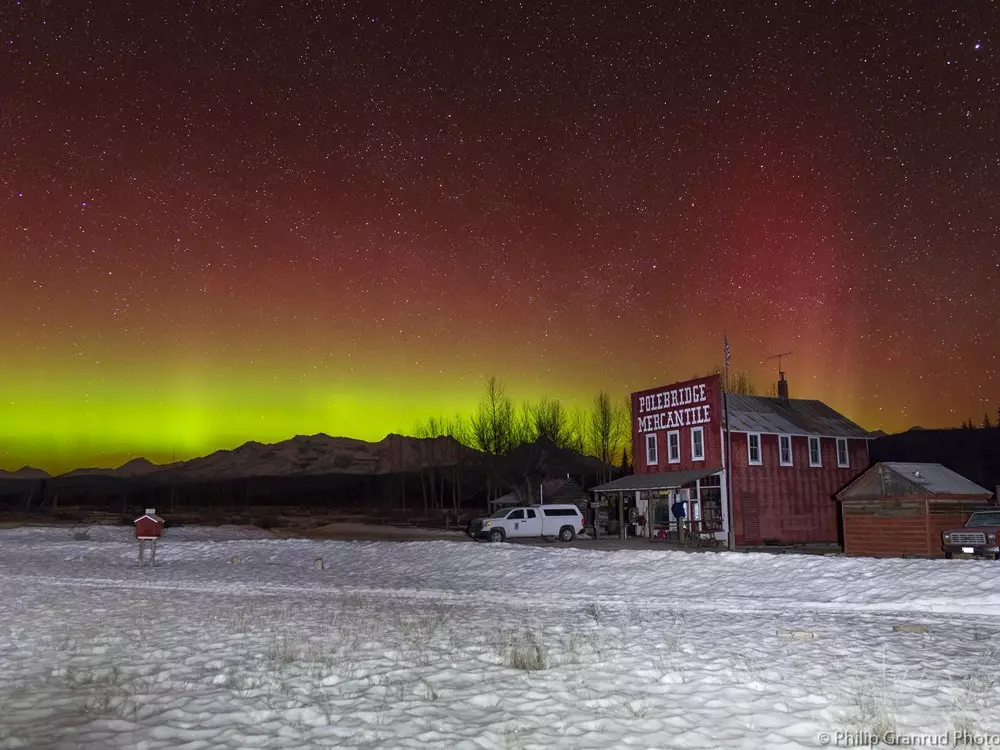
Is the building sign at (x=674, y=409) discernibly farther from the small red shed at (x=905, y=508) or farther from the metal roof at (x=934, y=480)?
the metal roof at (x=934, y=480)

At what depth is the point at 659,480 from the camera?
4572 cm

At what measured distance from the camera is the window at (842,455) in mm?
48906

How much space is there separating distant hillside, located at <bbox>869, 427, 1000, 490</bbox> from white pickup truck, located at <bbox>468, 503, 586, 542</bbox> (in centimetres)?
5944

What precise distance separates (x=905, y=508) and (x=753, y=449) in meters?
15.1

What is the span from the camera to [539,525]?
145 feet

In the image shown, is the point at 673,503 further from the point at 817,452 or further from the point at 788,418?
the point at 817,452

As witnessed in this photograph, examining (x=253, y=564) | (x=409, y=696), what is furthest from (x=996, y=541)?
(x=253, y=564)

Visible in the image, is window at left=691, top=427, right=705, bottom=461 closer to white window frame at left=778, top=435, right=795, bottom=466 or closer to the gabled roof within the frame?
white window frame at left=778, top=435, right=795, bottom=466

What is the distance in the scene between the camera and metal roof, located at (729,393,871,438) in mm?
46062

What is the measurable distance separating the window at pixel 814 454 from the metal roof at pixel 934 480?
1604cm

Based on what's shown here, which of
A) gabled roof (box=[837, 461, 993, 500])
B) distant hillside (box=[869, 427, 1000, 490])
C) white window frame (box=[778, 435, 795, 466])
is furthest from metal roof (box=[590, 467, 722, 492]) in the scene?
distant hillside (box=[869, 427, 1000, 490])

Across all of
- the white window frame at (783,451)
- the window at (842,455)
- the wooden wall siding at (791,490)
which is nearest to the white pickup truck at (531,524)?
the wooden wall siding at (791,490)

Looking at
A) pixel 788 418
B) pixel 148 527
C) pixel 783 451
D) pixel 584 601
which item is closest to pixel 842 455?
pixel 788 418

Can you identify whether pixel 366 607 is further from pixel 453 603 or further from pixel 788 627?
pixel 788 627
